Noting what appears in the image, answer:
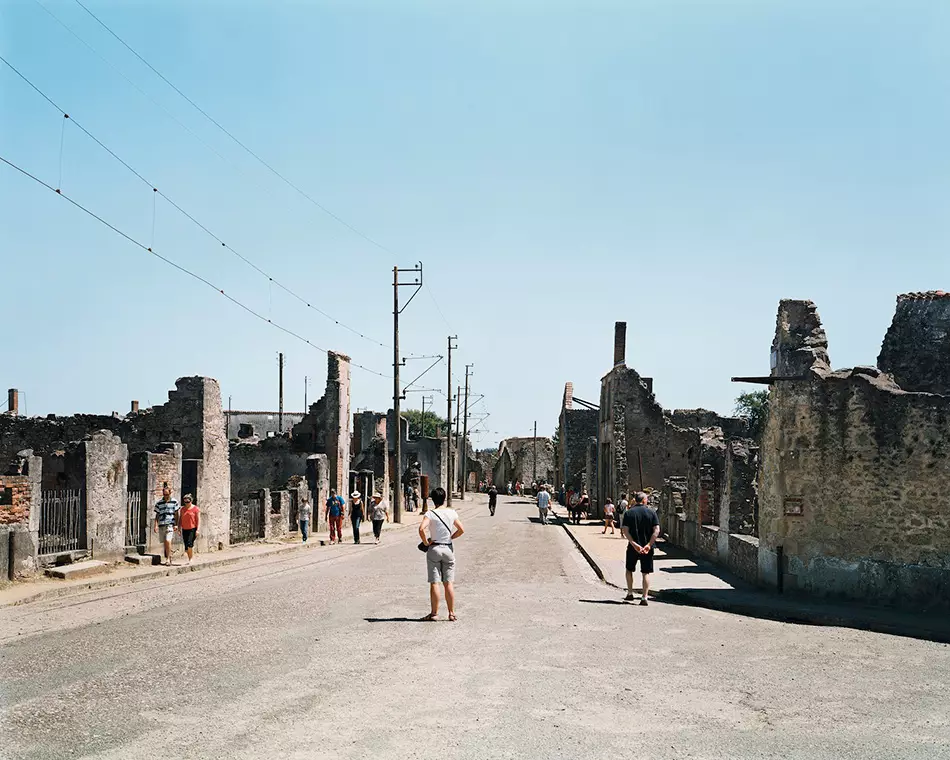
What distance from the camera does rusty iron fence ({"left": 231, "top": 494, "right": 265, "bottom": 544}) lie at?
28422mm

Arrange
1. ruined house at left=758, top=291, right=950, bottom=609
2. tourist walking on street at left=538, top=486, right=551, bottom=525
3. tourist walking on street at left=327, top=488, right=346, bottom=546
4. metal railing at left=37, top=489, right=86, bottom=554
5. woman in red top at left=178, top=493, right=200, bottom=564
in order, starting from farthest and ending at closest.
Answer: tourist walking on street at left=538, top=486, right=551, bottom=525, tourist walking on street at left=327, top=488, right=346, bottom=546, woman in red top at left=178, top=493, right=200, bottom=564, metal railing at left=37, top=489, right=86, bottom=554, ruined house at left=758, top=291, right=950, bottom=609

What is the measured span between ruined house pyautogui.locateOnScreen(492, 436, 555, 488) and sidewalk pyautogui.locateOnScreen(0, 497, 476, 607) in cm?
6130

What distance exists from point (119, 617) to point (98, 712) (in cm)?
547

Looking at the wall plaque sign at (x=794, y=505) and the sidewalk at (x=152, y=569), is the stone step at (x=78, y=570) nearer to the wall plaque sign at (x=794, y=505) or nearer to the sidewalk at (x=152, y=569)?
the sidewalk at (x=152, y=569)

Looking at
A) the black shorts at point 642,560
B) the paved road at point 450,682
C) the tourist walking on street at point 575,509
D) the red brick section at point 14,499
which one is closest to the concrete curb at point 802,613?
the paved road at point 450,682

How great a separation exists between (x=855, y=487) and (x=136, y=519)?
14.8 meters

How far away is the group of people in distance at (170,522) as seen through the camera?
20.9m

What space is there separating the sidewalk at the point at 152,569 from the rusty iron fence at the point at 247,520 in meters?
0.44

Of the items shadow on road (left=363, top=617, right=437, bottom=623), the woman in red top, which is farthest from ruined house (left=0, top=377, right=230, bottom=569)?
shadow on road (left=363, top=617, right=437, bottom=623)

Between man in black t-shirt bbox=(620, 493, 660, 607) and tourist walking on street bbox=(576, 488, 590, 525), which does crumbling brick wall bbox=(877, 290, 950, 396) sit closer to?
man in black t-shirt bbox=(620, 493, 660, 607)

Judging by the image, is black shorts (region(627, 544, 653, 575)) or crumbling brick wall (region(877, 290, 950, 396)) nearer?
black shorts (region(627, 544, 653, 575))

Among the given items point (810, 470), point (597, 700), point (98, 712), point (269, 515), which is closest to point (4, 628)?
point (98, 712)

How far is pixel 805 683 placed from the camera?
29.4 ft

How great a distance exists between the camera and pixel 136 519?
2155 centimetres
